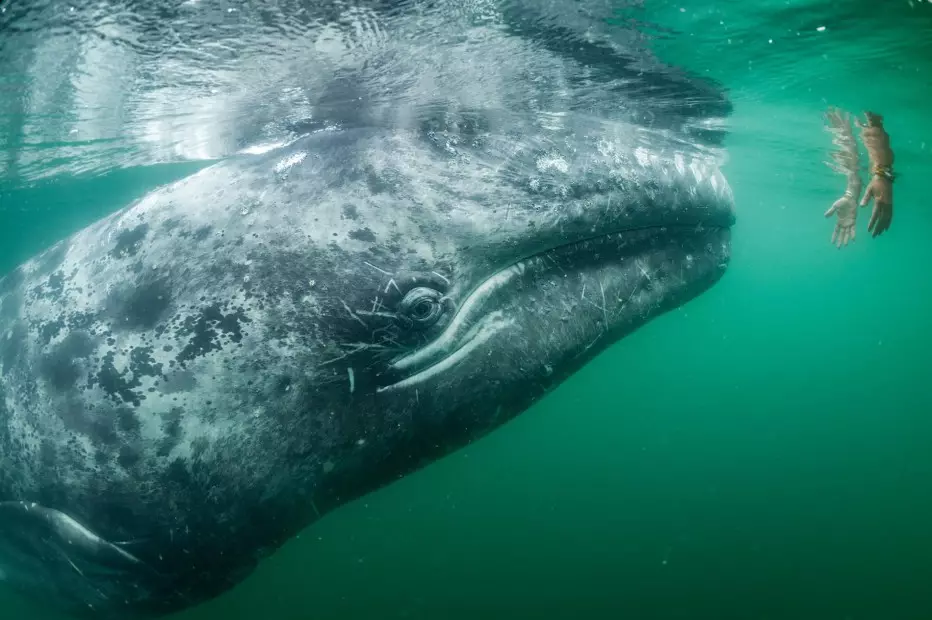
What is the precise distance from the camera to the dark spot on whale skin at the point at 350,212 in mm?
3891

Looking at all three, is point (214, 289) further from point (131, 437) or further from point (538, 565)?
point (538, 565)

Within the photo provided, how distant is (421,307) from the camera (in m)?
3.75

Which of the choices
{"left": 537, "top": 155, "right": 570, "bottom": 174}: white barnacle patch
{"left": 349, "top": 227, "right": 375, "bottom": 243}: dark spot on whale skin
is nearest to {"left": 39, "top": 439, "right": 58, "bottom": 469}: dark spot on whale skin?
{"left": 349, "top": 227, "right": 375, "bottom": 243}: dark spot on whale skin

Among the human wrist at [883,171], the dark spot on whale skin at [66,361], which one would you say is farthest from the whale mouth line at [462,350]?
the human wrist at [883,171]

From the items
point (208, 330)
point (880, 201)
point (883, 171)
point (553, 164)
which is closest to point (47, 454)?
point (208, 330)

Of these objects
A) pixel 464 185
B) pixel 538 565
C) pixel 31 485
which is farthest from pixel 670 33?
pixel 538 565

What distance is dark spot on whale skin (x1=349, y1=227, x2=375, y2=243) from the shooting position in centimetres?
379

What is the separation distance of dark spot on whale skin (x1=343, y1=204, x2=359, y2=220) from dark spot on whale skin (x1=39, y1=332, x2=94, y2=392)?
6.20ft

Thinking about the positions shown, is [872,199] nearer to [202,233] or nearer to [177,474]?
[202,233]

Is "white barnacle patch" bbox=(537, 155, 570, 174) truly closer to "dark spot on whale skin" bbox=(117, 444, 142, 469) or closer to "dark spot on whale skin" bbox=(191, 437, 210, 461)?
"dark spot on whale skin" bbox=(191, 437, 210, 461)

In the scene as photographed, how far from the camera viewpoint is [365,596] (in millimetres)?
24531

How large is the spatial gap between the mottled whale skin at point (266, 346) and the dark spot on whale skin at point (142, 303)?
0.06 ft

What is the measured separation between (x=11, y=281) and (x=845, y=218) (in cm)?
1087

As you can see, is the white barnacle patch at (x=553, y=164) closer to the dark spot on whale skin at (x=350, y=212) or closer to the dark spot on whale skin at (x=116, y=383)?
the dark spot on whale skin at (x=350, y=212)
